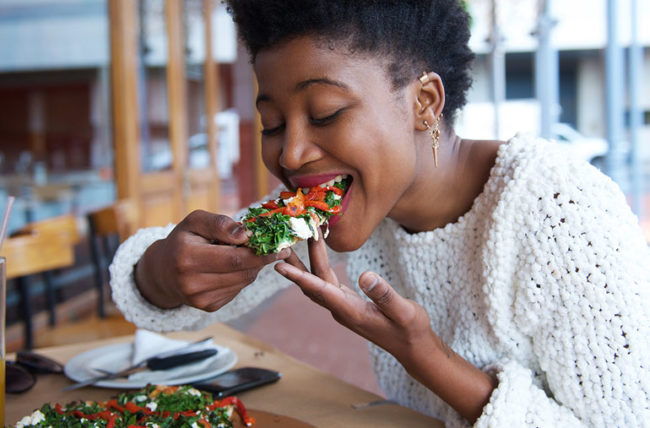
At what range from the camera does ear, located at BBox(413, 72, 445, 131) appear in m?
1.33

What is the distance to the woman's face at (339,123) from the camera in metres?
1.21

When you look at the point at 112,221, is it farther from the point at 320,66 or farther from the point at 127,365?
the point at 320,66

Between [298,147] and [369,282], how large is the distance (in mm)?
381

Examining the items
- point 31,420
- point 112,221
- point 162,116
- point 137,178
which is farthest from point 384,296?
point 162,116

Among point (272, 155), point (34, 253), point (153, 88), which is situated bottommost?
point (34, 253)

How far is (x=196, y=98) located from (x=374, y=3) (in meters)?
5.76

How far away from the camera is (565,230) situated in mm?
1168

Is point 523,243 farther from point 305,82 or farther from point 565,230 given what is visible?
point 305,82

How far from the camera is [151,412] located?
1.14m

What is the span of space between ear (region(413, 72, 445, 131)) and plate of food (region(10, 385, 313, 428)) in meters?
0.68

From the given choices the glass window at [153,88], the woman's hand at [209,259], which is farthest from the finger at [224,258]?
the glass window at [153,88]

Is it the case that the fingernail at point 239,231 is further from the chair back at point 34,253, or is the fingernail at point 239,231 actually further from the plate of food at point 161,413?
the chair back at point 34,253

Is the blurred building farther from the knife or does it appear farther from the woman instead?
the knife

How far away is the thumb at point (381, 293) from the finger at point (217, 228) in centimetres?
29
